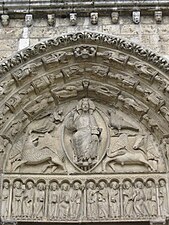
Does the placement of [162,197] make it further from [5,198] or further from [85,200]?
[5,198]

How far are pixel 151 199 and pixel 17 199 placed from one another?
1.75m

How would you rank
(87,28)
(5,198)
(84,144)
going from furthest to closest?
(87,28) < (84,144) < (5,198)

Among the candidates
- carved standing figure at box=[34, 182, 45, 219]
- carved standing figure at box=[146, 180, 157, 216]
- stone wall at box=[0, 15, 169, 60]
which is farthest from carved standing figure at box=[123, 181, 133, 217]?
stone wall at box=[0, 15, 169, 60]

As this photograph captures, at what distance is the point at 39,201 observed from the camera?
6.27 m

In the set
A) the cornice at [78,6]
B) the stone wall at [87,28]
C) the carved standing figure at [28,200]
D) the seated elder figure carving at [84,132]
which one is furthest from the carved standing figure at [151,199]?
the cornice at [78,6]

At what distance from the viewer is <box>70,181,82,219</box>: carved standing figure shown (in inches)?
244

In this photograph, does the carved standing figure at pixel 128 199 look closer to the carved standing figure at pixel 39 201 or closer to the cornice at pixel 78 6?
the carved standing figure at pixel 39 201

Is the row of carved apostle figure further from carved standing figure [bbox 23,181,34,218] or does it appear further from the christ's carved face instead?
the christ's carved face

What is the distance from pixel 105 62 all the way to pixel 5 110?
152 centimetres

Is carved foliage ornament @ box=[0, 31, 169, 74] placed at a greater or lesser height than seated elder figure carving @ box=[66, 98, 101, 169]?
greater

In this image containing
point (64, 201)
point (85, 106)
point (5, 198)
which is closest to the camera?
point (5, 198)

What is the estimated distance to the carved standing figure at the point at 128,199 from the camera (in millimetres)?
6183

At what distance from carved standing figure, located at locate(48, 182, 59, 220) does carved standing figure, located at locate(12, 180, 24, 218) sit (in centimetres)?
39

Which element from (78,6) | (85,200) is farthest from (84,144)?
(78,6)
